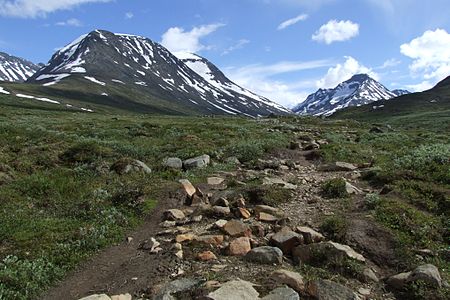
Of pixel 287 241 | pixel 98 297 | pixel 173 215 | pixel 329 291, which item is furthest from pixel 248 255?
pixel 173 215

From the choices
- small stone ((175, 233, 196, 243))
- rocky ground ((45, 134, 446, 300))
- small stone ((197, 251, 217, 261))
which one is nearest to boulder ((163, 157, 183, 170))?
rocky ground ((45, 134, 446, 300))

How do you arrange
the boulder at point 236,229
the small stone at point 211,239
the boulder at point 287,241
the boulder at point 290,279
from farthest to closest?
1. the boulder at point 236,229
2. the small stone at point 211,239
3. the boulder at point 287,241
4. the boulder at point 290,279

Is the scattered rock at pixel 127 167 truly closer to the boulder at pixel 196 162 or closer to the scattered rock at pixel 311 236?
the boulder at pixel 196 162

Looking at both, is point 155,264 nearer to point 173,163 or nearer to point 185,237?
point 185,237

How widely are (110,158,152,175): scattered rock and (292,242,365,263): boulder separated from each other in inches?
375

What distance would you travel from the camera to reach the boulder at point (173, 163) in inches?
772

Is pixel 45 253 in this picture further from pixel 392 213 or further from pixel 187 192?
pixel 392 213

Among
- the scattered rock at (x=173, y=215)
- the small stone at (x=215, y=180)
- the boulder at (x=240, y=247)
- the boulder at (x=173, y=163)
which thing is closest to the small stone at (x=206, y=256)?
the boulder at (x=240, y=247)

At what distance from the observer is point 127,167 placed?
18.2 m

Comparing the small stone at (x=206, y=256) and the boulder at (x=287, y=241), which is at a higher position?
the boulder at (x=287, y=241)

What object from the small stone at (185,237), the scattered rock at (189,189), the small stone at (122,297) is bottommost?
the small stone at (122,297)

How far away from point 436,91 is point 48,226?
196 meters

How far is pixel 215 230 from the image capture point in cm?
1186

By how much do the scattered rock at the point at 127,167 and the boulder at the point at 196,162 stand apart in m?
2.04
